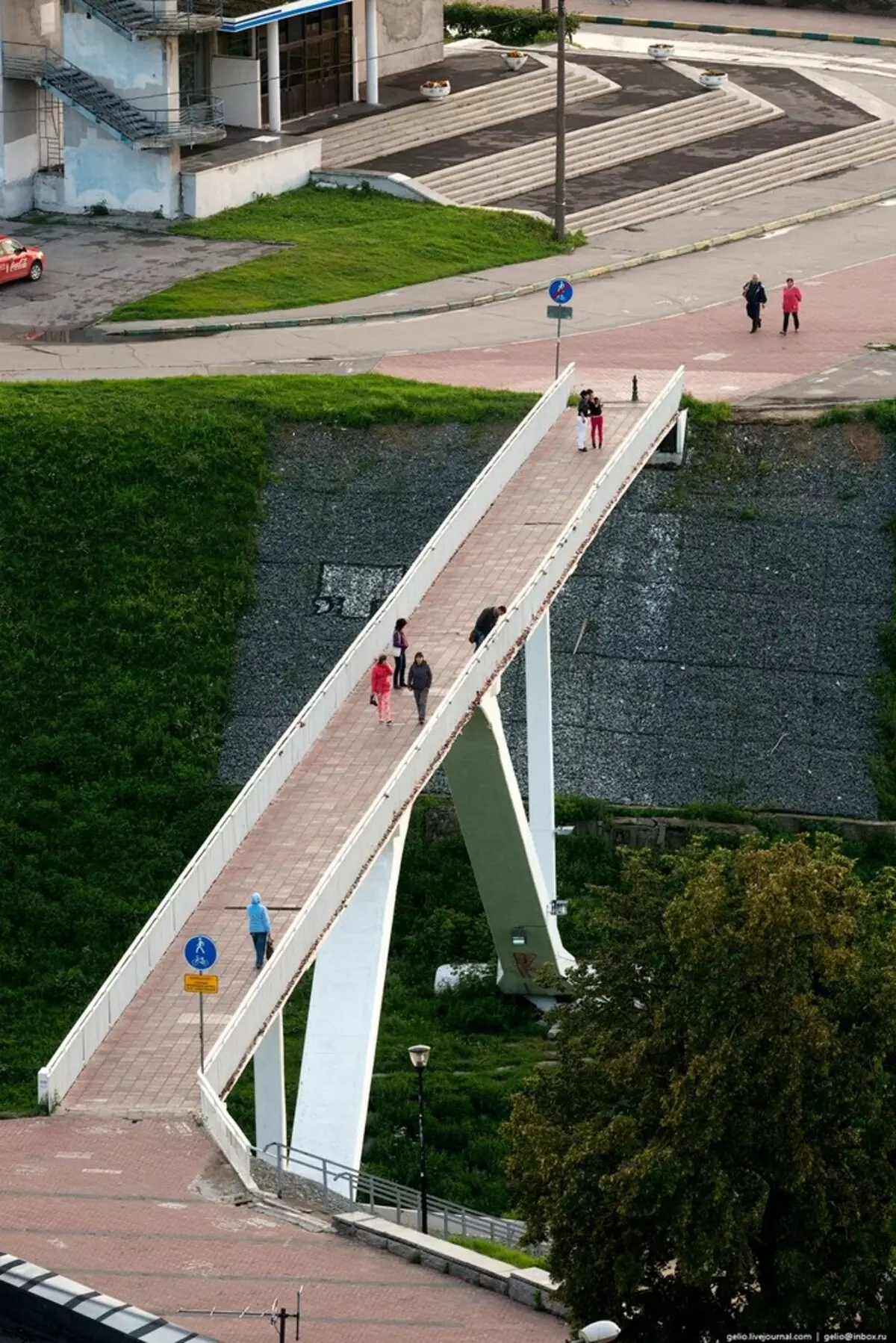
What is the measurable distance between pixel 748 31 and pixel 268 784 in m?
59.6

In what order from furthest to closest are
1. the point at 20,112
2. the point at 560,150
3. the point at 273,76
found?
the point at 273,76 < the point at 20,112 < the point at 560,150

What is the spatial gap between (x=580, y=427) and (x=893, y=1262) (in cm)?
2355

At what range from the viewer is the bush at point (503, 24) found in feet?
291

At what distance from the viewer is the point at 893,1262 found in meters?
31.9

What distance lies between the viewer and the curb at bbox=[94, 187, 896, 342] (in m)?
64.1

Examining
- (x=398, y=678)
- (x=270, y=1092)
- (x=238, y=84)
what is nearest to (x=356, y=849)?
(x=270, y=1092)

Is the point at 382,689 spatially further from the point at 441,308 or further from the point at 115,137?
the point at 115,137

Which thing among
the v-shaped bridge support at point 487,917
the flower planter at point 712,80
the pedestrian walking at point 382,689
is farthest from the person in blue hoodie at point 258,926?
the flower planter at point 712,80

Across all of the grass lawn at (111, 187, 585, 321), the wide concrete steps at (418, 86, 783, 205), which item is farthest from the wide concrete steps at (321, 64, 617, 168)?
the grass lawn at (111, 187, 585, 321)

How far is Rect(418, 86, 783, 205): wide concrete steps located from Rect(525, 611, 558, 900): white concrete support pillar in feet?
82.3

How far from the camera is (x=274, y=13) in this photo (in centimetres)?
7344

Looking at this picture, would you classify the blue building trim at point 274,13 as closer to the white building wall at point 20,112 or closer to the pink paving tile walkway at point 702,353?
the white building wall at point 20,112

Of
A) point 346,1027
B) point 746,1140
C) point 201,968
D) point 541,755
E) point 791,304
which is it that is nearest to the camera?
point 746,1140

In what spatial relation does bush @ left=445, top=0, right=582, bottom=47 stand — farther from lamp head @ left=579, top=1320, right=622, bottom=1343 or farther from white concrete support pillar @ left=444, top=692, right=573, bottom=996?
lamp head @ left=579, top=1320, right=622, bottom=1343
